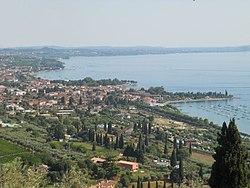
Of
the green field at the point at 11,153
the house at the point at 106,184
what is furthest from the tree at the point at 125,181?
the green field at the point at 11,153

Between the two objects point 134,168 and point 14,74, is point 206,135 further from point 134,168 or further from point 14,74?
point 14,74

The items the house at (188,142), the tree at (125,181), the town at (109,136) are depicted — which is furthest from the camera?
the house at (188,142)

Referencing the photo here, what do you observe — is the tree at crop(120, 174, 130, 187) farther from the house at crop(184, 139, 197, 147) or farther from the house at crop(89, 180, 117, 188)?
the house at crop(184, 139, 197, 147)

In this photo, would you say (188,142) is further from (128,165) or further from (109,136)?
(128,165)

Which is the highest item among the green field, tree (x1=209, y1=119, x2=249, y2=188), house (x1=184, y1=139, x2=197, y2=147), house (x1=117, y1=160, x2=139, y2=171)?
tree (x1=209, y1=119, x2=249, y2=188)

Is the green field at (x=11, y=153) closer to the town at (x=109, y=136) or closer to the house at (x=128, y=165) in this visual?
the town at (x=109, y=136)

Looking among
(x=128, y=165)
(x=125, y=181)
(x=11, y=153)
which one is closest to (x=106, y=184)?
(x=125, y=181)

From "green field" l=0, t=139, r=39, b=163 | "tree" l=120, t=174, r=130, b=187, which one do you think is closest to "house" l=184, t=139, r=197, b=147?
"tree" l=120, t=174, r=130, b=187
